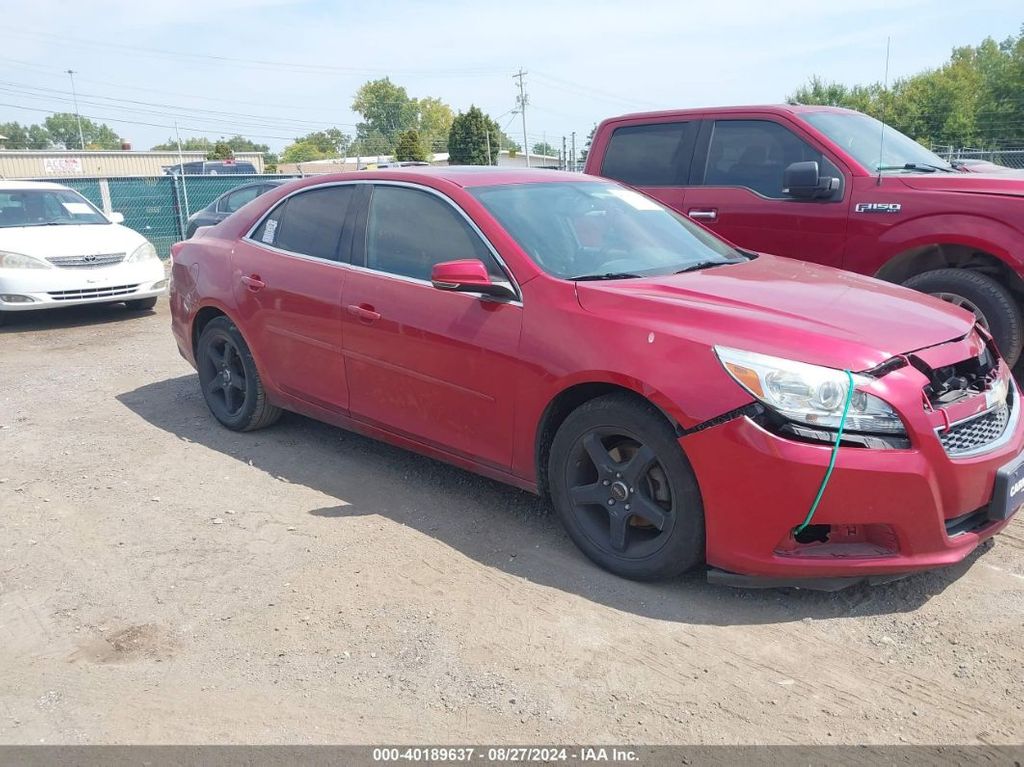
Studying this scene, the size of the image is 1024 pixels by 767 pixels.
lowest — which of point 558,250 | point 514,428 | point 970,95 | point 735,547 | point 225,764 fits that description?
point 225,764

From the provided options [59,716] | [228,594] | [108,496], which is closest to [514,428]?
[228,594]

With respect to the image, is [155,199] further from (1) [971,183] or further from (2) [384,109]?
(2) [384,109]

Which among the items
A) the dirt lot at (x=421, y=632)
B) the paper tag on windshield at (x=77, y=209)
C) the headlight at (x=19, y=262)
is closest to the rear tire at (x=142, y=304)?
the paper tag on windshield at (x=77, y=209)

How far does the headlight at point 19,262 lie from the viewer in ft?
29.9

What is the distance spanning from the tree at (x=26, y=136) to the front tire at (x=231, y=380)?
113468 mm

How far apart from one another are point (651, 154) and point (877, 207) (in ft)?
6.18

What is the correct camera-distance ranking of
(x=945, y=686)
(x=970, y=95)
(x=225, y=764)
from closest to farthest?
1. (x=225, y=764)
2. (x=945, y=686)
3. (x=970, y=95)

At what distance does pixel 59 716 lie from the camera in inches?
110

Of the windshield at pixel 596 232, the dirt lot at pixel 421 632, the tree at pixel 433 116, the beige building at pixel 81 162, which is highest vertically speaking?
the tree at pixel 433 116

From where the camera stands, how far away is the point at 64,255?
938 centimetres

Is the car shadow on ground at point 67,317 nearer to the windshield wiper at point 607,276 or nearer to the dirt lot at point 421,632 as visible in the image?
the dirt lot at point 421,632

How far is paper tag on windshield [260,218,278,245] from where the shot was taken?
519cm

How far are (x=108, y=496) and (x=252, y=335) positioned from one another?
Result: 1.22 metres

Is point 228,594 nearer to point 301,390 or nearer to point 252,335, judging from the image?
point 301,390
